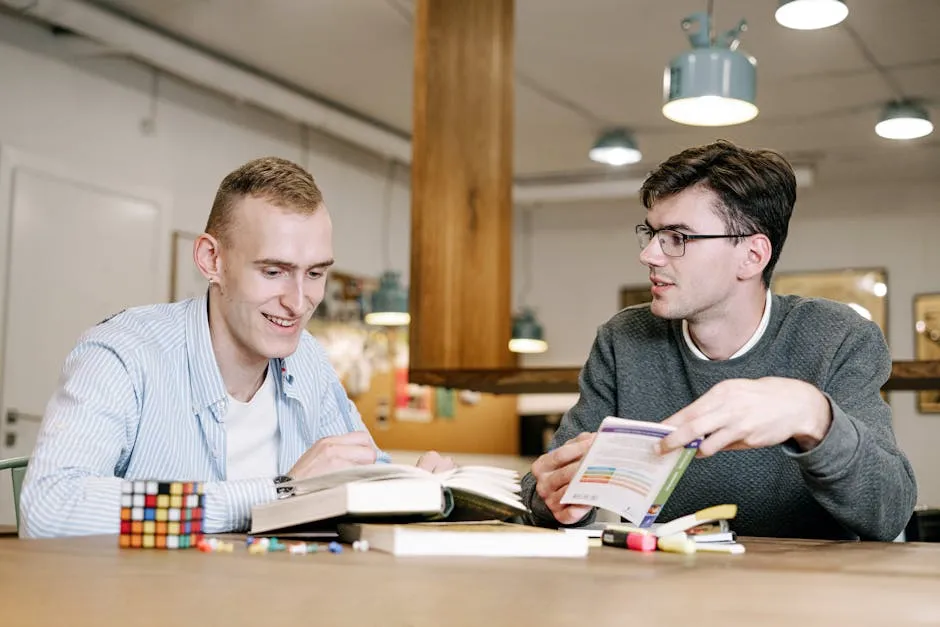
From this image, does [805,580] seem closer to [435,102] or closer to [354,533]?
[354,533]

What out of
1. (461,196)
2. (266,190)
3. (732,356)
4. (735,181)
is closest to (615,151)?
(461,196)

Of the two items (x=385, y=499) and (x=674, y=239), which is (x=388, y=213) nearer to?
(x=674, y=239)

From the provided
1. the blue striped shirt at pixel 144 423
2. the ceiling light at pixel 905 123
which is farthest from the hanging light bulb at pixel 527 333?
the blue striped shirt at pixel 144 423

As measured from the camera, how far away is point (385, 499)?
1324 millimetres

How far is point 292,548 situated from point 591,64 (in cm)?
502

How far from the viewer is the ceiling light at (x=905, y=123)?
598cm

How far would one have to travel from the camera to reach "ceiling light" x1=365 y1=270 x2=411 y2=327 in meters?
6.68

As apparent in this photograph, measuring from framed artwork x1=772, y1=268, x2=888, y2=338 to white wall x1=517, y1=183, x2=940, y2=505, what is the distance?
54 mm

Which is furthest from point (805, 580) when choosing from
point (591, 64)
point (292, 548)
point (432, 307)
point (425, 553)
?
point (591, 64)

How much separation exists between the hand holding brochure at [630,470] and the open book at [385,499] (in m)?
0.13

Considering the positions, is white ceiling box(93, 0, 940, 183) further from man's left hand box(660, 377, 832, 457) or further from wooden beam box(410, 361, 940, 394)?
man's left hand box(660, 377, 832, 457)

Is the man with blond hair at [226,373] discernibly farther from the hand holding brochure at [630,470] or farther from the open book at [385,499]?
the hand holding brochure at [630,470]

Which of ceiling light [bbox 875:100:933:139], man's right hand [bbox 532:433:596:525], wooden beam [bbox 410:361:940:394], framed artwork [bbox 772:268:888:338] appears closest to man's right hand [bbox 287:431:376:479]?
man's right hand [bbox 532:433:596:525]

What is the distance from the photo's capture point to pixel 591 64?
593cm
